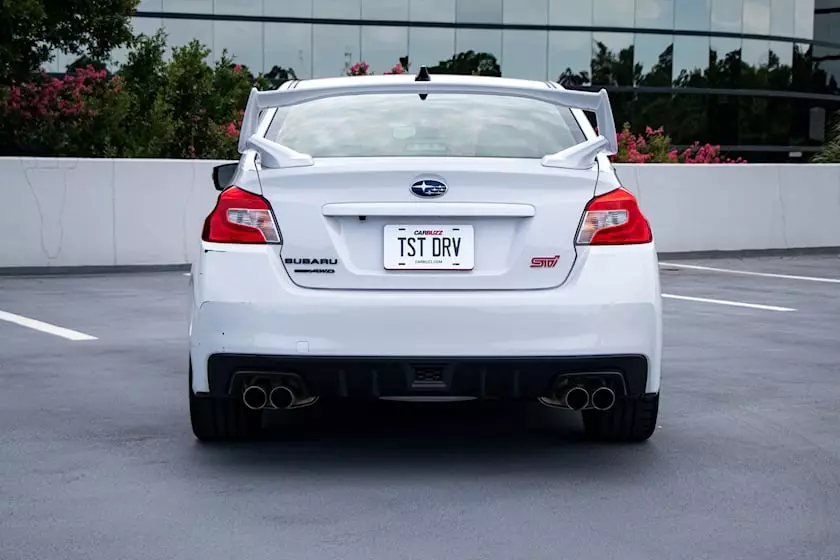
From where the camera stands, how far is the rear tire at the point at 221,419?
602 centimetres

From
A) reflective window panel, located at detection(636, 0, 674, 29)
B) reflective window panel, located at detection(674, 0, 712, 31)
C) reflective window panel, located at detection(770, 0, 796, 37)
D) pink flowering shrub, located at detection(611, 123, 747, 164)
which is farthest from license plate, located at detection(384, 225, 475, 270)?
reflective window panel, located at detection(770, 0, 796, 37)

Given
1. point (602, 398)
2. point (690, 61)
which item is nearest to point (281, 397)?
point (602, 398)

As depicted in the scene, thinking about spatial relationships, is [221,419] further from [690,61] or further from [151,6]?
[690,61]

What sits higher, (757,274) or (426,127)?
(426,127)

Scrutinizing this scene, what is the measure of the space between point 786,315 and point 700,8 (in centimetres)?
2905

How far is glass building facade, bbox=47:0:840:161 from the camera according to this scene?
3594cm

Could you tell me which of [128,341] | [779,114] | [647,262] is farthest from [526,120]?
[779,114]

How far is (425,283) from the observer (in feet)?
17.9

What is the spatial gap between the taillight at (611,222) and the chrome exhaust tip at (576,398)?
0.56m

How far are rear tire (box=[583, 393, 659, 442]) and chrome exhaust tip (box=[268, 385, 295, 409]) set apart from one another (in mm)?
1331

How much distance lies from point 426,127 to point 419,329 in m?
1.00

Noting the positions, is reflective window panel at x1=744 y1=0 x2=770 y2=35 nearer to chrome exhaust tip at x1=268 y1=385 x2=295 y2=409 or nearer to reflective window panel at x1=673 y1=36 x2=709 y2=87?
reflective window panel at x1=673 y1=36 x2=709 y2=87

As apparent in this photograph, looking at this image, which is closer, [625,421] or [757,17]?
[625,421]

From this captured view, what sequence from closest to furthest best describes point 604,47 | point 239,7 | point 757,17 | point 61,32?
point 61,32 < point 239,7 < point 604,47 < point 757,17
